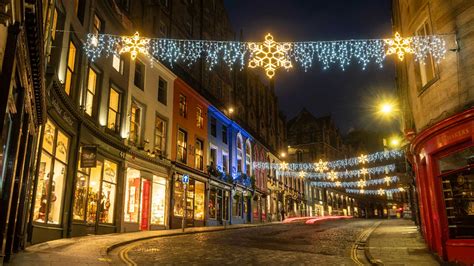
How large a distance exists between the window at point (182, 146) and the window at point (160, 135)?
2325 millimetres

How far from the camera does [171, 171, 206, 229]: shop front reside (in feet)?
86.8

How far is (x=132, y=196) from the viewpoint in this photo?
22031mm

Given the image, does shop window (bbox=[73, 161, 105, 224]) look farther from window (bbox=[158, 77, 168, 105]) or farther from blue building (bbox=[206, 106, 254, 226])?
blue building (bbox=[206, 106, 254, 226])

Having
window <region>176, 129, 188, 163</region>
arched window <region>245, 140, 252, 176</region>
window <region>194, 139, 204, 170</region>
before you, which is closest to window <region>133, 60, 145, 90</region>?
window <region>176, 129, 188, 163</region>

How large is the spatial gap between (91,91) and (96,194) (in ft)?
15.6

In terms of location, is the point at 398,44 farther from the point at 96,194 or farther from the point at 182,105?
the point at 182,105

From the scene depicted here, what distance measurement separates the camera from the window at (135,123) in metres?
22.2

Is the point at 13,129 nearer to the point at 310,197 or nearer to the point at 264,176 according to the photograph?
the point at 264,176

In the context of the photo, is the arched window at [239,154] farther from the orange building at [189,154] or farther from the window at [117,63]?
the window at [117,63]

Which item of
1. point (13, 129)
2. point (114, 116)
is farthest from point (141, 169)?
point (13, 129)

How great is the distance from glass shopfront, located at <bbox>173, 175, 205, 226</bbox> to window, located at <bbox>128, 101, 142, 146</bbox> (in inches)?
209

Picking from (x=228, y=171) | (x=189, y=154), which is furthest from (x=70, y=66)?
(x=228, y=171)

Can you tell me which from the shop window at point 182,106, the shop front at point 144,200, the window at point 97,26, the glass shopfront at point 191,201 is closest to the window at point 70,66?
the window at point 97,26

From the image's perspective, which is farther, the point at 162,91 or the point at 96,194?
the point at 162,91
